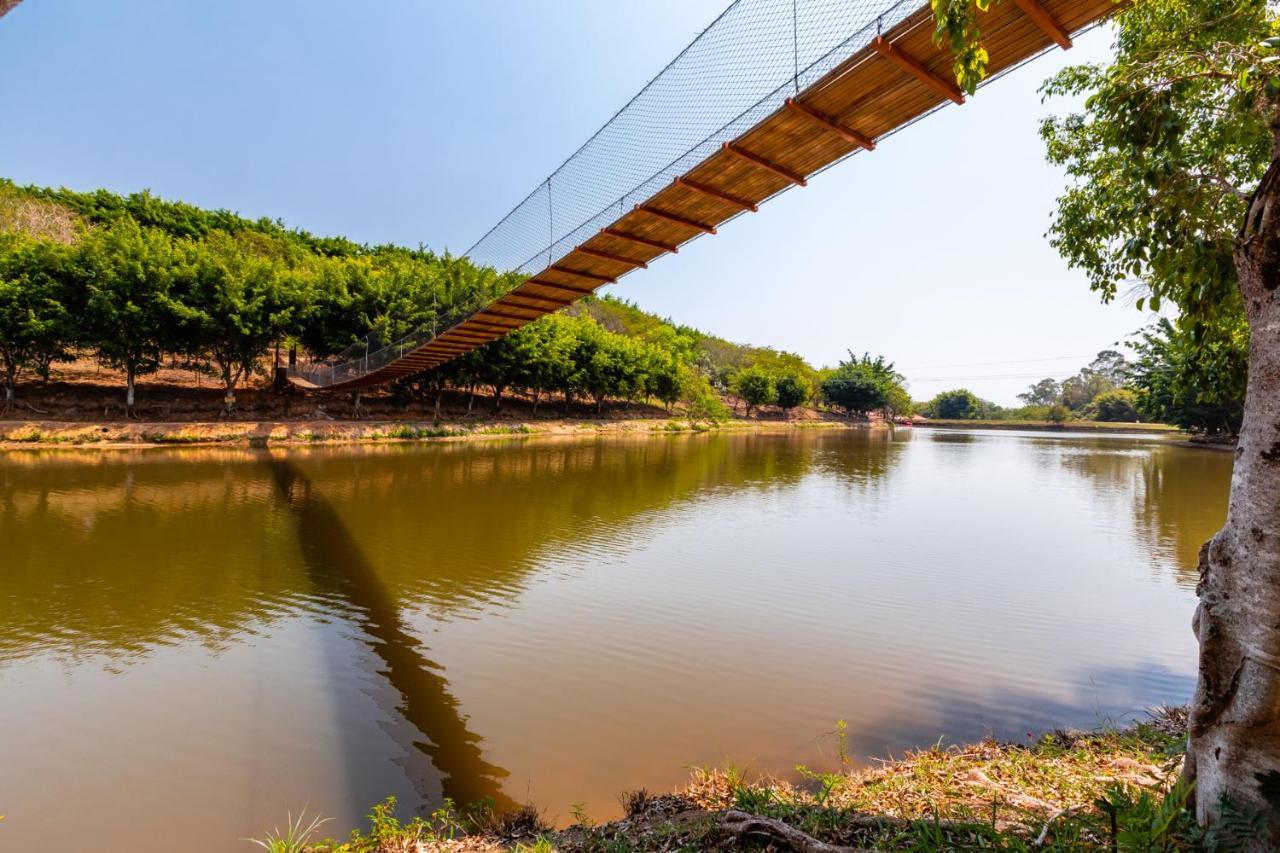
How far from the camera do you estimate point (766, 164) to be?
16.1 ft

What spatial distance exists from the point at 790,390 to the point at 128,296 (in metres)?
49.3

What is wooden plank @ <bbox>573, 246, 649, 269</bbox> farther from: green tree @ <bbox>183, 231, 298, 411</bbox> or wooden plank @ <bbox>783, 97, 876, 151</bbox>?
green tree @ <bbox>183, 231, 298, 411</bbox>

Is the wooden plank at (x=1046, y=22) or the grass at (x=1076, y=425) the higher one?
the wooden plank at (x=1046, y=22)

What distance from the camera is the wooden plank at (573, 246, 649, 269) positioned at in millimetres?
6573

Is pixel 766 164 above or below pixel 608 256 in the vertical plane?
above

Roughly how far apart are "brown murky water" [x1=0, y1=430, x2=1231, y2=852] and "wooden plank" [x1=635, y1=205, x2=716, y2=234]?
12.9 feet

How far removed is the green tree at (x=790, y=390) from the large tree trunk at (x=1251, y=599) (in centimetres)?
5451

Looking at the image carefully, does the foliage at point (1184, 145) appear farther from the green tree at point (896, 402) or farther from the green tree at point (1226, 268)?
the green tree at point (896, 402)

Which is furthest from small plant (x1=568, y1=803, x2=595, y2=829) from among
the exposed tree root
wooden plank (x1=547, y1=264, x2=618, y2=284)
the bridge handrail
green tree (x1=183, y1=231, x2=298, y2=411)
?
green tree (x1=183, y1=231, x2=298, y2=411)

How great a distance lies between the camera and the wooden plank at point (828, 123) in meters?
4.12

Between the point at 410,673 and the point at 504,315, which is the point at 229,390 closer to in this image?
the point at 504,315

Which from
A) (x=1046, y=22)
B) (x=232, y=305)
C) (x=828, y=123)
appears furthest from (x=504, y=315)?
(x=232, y=305)

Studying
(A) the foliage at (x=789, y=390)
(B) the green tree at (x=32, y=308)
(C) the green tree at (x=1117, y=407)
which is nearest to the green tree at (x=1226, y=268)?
(B) the green tree at (x=32, y=308)

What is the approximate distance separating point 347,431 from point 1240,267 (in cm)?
2453
